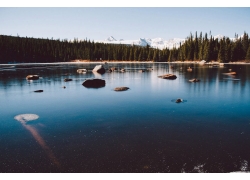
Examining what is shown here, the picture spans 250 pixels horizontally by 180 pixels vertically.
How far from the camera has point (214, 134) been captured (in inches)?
377

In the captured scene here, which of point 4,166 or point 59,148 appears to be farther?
point 59,148

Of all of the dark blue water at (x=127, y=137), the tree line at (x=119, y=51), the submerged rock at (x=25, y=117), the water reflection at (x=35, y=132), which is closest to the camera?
the dark blue water at (x=127, y=137)

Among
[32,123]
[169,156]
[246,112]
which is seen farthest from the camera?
[246,112]

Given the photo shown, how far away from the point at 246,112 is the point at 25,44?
126 meters

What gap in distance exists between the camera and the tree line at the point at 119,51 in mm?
92500

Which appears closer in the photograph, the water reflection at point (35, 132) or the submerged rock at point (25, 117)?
the water reflection at point (35, 132)

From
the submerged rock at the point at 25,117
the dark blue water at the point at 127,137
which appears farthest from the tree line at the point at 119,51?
the submerged rock at the point at 25,117

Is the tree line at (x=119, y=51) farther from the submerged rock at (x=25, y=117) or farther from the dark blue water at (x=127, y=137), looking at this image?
the submerged rock at (x=25, y=117)

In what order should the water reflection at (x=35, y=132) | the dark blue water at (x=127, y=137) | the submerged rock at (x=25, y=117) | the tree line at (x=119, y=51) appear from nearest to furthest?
the dark blue water at (x=127, y=137)
the water reflection at (x=35, y=132)
the submerged rock at (x=25, y=117)
the tree line at (x=119, y=51)

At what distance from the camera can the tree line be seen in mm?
92500

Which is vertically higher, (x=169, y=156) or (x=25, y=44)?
(x=25, y=44)

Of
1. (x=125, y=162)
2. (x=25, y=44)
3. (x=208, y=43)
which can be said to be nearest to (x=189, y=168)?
(x=125, y=162)

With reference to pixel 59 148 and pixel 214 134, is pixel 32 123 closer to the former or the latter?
pixel 59 148

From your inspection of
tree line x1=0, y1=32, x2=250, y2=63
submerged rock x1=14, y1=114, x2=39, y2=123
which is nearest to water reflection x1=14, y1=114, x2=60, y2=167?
submerged rock x1=14, y1=114, x2=39, y2=123
